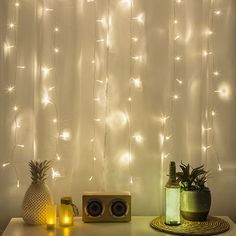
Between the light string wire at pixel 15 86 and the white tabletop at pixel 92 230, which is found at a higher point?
the light string wire at pixel 15 86

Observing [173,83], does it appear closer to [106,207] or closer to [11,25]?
[106,207]

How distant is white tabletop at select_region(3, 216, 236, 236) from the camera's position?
1.84 meters

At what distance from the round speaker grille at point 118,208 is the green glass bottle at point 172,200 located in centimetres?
19

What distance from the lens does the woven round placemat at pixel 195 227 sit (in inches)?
72.8

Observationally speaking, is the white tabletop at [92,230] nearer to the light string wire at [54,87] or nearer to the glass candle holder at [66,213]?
the glass candle holder at [66,213]

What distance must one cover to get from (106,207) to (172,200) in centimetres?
30

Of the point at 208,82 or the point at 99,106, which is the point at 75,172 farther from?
the point at 208,82

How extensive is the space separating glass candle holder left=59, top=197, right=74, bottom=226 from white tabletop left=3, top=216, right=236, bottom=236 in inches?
1.2

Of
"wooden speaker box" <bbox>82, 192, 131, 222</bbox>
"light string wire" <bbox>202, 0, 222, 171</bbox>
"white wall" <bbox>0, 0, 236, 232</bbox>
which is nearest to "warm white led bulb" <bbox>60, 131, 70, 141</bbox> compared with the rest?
"white wall" <bbox>0, 0, 236, 232</bbox>

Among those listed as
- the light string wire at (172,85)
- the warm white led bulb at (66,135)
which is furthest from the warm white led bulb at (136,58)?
the warm white led bulb at (66,135)

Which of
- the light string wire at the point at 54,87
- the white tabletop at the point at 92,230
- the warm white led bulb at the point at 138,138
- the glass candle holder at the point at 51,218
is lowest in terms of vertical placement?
the white tabletop at the point at 92,230

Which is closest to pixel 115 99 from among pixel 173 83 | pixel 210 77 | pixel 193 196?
pixel 173 83

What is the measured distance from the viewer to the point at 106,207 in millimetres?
2002

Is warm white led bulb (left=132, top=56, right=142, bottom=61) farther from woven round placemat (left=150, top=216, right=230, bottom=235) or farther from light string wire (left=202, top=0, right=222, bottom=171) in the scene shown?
woven round placemat (left=150, top=216, right=230, bottom=235)
